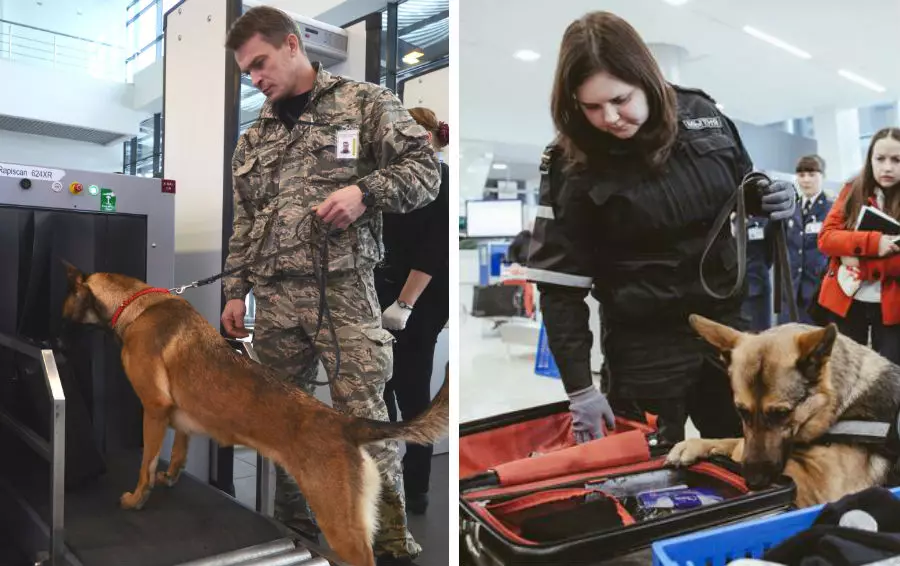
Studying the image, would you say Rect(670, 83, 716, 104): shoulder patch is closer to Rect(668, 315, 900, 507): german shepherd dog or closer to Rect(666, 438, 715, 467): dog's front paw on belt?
Rect(668, 315, 900, 507): german shepherd dog

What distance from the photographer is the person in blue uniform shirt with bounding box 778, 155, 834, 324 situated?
1490mm

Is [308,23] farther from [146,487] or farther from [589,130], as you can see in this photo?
[146,487]

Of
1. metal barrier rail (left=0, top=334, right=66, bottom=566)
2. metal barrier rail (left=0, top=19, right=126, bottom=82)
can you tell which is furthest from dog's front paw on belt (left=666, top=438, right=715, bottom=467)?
metal barrier rail (left=0, top=19, right=126, bottom=82)

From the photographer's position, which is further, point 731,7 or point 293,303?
point 731,7

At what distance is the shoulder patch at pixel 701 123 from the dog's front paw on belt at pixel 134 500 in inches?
54.7

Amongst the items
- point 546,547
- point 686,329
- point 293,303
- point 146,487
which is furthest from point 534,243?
point 146,487

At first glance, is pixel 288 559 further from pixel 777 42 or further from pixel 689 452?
pixel 777 42

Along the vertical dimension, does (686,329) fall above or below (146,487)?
above

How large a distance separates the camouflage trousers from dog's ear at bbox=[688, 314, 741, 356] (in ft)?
2.20

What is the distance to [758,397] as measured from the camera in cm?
147

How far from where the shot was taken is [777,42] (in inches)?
60.4

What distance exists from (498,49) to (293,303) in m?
0.70

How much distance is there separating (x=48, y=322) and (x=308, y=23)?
2.69 feet

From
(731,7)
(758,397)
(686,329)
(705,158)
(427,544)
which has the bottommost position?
(427,544)
